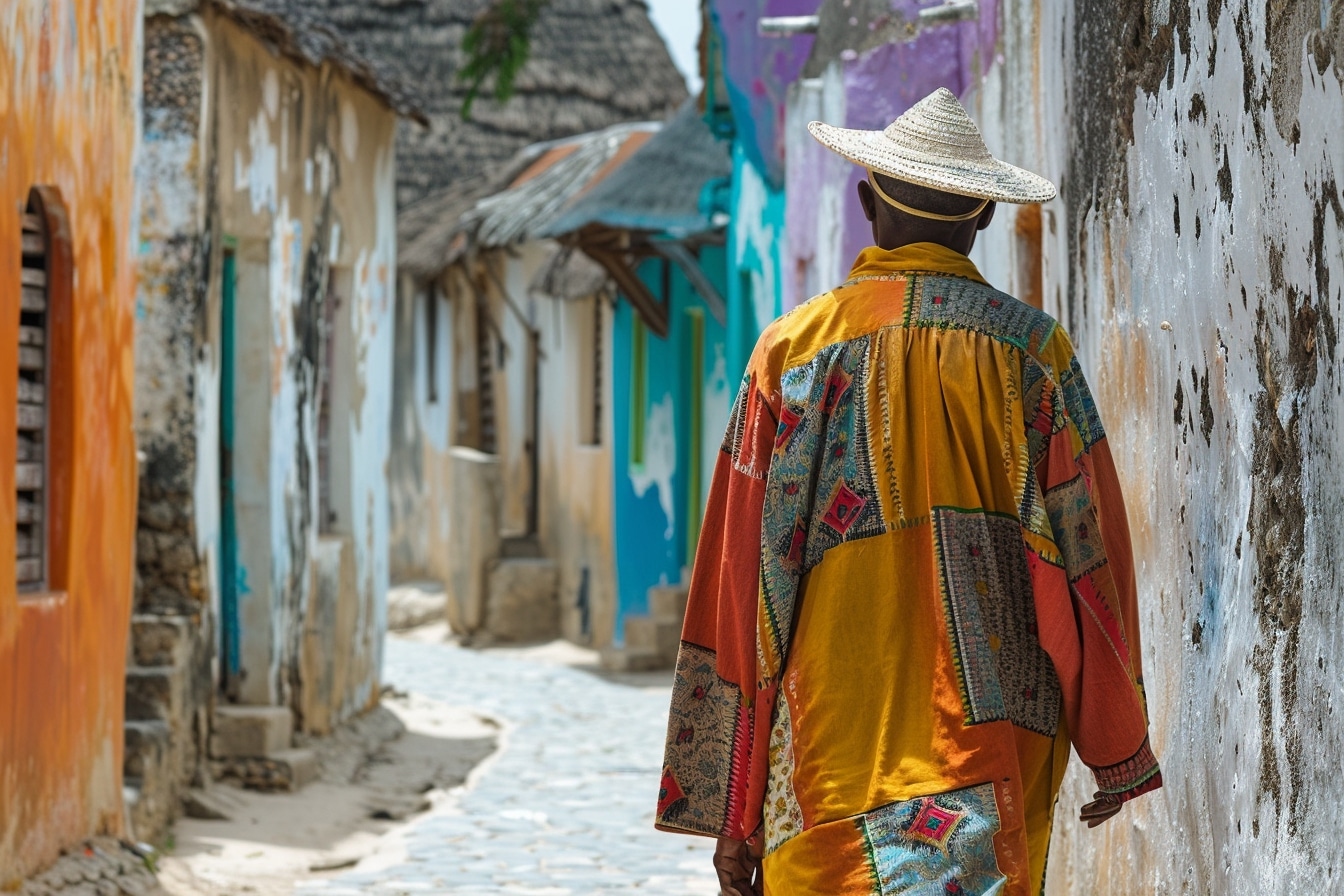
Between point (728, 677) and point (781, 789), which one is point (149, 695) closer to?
point (728, 677)

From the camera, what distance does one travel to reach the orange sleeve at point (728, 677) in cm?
328

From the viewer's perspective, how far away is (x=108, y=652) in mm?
6906

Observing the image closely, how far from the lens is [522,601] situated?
56.1 feet

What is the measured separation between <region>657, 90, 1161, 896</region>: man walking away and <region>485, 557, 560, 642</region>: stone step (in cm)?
1381

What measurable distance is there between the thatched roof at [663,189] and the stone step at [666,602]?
275cm

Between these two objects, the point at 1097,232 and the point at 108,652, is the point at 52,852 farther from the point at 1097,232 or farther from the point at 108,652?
the point at 1097,232

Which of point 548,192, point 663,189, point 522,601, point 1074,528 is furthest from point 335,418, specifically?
point 1074,528

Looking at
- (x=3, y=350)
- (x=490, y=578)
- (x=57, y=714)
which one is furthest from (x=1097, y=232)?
(x=490, y=578)

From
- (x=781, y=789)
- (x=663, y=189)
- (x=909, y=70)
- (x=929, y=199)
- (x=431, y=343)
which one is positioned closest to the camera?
(x=781, y=789)

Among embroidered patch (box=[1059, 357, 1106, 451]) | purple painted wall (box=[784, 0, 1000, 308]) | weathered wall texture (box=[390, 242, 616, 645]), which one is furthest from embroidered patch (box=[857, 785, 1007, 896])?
weathered wall texture (box=[390, 242, 616, 645])

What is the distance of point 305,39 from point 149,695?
355 cm

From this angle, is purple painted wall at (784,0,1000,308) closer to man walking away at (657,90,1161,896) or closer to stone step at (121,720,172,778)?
man walking away at (657,90,1161,896)

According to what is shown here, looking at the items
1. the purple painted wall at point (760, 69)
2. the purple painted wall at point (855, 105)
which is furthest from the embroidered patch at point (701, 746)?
the purple painted wall at point (760, 69)

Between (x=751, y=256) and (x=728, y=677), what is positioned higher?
(x=751, y=256)
